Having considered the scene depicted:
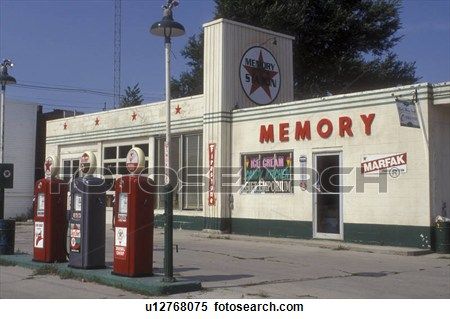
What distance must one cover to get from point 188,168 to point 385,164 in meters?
8.52

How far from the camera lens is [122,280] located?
10.7 metres

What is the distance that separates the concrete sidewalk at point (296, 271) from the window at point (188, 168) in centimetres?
413

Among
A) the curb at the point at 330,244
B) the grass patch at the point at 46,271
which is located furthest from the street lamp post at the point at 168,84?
the curb at the point at 330,244

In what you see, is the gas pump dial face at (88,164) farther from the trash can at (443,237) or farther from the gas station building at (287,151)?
the trash can at (443,237)

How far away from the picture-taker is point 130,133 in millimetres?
25938

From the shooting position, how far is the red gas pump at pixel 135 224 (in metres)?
11.0

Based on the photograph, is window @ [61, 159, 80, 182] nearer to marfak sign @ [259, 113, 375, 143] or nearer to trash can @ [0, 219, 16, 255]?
marfak sign @ [259, 113, 375, 143]

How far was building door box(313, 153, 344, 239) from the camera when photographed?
18.3 metres

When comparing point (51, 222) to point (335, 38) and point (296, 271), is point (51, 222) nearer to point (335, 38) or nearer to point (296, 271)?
point (296, 271)

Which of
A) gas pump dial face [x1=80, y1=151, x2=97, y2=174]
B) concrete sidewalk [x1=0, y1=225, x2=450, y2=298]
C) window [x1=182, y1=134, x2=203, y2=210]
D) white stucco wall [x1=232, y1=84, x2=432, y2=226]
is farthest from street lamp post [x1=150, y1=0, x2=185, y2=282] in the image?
window [x1=182, y1=134, x2=203, y2=210]

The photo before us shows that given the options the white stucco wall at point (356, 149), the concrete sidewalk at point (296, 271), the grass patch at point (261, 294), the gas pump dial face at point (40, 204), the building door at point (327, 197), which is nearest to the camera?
the grass patch at point (261, 294)

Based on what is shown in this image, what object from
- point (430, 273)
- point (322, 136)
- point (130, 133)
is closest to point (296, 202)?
point (322, 136)

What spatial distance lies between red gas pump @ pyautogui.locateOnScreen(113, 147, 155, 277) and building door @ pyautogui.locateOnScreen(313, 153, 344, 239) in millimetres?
8391

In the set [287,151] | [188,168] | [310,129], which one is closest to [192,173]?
[188,168]
